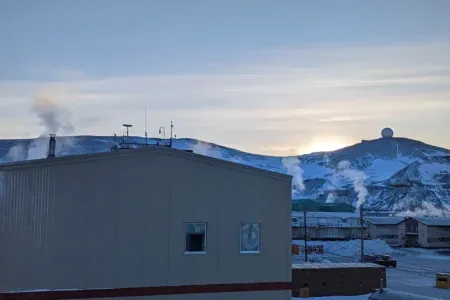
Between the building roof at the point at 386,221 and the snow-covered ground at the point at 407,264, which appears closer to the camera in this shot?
the snow-covered ground at the point at 407,264

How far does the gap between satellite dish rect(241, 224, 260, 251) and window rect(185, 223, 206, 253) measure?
4.33 ft

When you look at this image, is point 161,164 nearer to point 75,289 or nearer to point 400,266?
point 75,289

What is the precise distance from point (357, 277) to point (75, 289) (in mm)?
19522

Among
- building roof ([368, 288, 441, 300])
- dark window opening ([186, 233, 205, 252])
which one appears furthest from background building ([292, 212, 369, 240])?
dark window opening ([186, 233, 205, 252])

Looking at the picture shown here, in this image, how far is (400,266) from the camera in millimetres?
53469

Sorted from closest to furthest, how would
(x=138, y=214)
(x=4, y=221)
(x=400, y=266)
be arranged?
1. (x=4, y=221)
2. (x=138, y=214)
3. (x=400, y=266)

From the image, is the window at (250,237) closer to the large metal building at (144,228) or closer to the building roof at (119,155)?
the large metal building at (144,228)

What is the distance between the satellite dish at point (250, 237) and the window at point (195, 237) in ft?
4.33

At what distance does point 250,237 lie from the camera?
59.1ft

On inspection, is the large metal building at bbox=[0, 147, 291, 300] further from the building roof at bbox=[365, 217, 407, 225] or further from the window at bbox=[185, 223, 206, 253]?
the building roof at bbox=[365, 217, 407, 225]

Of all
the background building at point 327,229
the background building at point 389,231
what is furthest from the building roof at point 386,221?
the background building at point 327,229

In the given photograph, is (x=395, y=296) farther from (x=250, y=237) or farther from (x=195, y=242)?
(x=195, y=242)

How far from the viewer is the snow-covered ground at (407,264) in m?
34.5

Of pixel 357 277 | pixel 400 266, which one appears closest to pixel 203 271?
pixel 357 277
